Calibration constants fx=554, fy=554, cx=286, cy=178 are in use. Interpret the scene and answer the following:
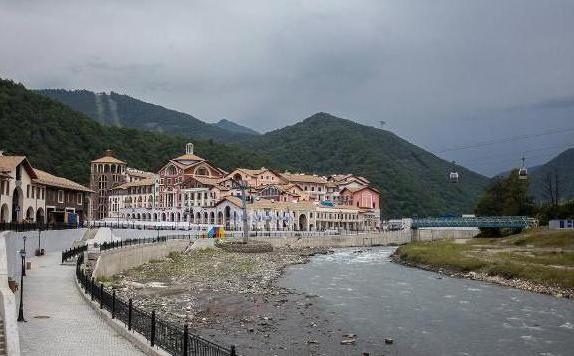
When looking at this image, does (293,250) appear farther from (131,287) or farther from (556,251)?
(131,287)

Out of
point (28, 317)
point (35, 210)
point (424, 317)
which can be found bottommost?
point (424, 317)

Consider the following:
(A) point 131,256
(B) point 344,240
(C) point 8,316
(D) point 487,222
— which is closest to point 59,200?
(A) point 131,256

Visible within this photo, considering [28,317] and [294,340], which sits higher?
[28,317]

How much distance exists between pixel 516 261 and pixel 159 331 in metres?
46.8

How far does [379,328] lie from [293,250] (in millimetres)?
63314

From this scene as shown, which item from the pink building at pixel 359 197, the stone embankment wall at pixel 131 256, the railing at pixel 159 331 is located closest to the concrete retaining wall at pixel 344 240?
the pink building at pixel 359 197

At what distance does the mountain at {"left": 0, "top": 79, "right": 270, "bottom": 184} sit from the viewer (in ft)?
463

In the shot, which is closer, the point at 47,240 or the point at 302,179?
the point at 47,240

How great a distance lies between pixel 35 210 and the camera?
65.1m

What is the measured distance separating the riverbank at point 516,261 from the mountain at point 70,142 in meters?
101

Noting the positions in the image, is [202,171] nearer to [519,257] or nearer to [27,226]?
[519,257]

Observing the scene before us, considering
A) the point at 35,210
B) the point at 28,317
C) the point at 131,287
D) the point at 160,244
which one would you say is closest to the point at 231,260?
the point at 160,244

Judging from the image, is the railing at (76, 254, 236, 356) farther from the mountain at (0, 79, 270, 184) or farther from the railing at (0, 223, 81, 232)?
the mountain at (0, 79, 270, 184)

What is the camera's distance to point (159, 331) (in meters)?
21.9
